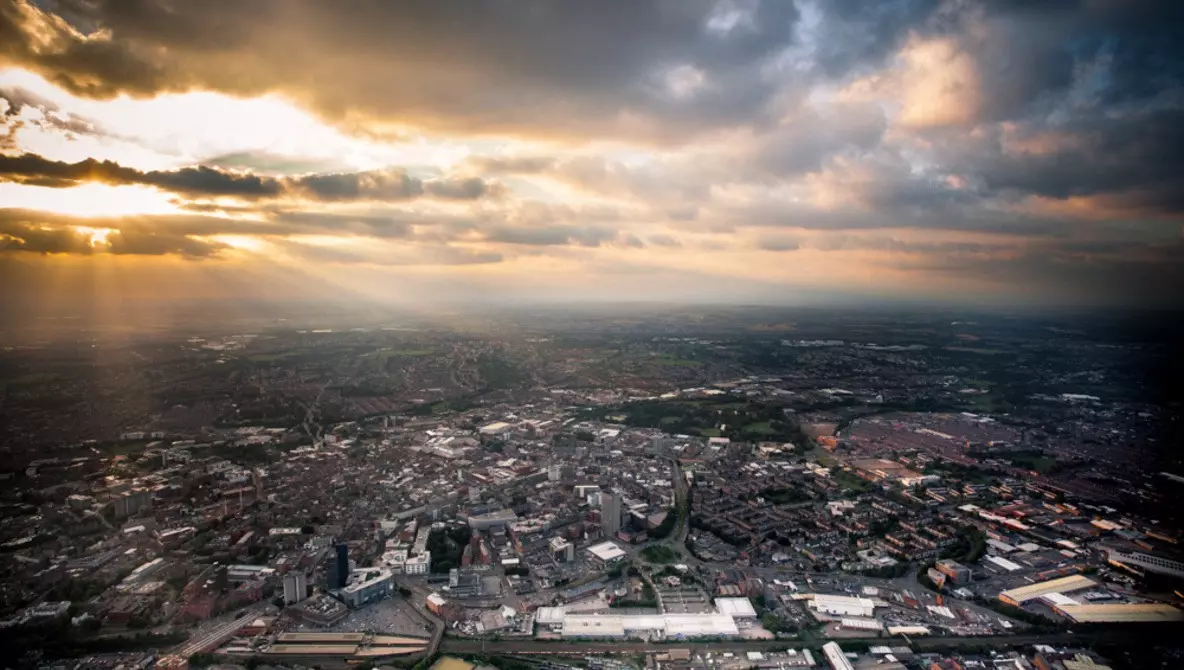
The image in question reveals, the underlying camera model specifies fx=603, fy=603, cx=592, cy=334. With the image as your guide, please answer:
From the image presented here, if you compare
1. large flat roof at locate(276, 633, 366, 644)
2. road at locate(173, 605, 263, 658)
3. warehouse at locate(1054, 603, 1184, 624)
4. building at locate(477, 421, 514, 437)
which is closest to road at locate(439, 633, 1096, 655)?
warehouse at locate(1054, 603, 1184, 624)

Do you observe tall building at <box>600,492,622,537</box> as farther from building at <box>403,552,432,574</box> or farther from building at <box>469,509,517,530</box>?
building at <box>403,552,432,574</box>

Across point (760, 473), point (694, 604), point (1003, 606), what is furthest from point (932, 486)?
point (694, 604)

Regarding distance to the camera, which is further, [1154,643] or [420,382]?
[420,382]

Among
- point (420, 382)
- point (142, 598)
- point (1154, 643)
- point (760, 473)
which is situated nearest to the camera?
point (1154, 643)

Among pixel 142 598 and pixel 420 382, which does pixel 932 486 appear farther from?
pixel 420 382

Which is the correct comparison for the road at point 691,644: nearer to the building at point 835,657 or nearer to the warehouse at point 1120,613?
the building at point 835,657
